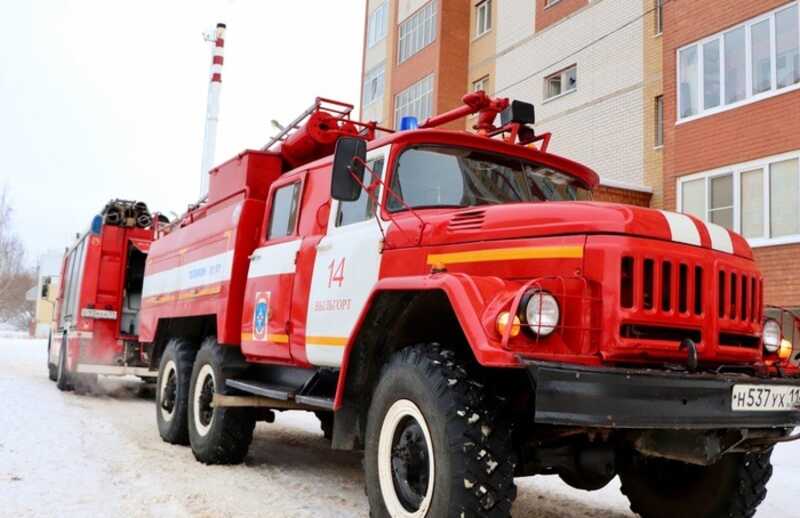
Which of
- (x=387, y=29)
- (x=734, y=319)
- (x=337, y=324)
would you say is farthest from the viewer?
(x=387, y=29)

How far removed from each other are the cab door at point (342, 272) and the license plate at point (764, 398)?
2.28 metres

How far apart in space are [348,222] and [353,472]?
264 centimetres

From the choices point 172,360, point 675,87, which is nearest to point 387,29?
point 675,87

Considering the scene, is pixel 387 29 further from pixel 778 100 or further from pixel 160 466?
pixel 160 466

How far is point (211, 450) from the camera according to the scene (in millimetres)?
6746

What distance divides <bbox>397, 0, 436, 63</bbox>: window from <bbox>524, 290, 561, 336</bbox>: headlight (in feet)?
75.0

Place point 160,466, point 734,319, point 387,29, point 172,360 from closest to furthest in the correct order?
point 734,319, point 160,466, point 172,360, point 387,29

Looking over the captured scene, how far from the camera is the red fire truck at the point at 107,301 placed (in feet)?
42.8

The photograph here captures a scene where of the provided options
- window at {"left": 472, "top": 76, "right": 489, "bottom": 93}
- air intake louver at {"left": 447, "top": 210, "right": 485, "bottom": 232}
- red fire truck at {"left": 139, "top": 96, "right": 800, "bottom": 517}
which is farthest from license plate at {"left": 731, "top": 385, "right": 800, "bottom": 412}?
window at {"left": 472, "top": 76, "right": 489, "bottom": 93}

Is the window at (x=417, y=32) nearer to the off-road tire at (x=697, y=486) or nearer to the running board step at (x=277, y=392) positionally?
the running board step at (x=277, y=392)

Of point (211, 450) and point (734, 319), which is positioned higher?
point (734, 319)

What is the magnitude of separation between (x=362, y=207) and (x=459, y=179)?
763 mm

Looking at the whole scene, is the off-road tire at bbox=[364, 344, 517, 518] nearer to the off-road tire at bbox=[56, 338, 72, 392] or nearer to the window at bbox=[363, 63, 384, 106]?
the off-road tire at bbox=[56, 338, 72, 392]

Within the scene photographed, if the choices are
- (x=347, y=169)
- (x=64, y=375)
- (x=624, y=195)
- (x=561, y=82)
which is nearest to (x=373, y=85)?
(x=561, y=82)
